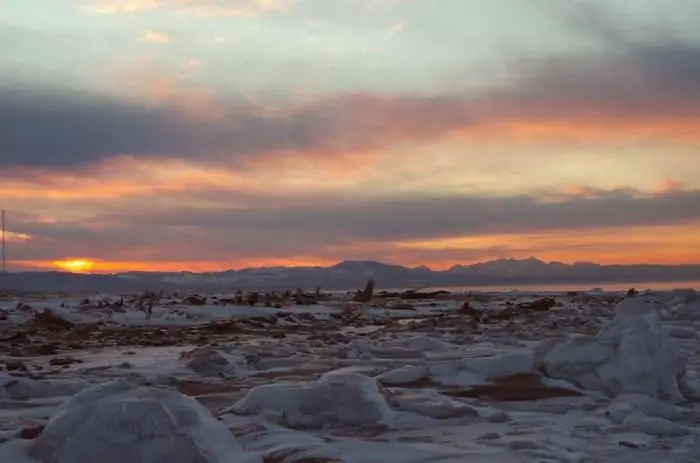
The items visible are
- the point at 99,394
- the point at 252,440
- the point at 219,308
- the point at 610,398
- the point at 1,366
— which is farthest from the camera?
the point at 219,308

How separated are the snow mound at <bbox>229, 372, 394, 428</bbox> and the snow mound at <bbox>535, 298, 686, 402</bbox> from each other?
141 cm

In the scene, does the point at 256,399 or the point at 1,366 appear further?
the point at 1,366

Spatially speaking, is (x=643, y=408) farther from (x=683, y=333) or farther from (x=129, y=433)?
(x=683, y=333)

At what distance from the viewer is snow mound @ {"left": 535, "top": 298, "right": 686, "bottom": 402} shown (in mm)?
4361

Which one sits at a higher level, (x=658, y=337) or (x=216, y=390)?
(x=658, y=337)

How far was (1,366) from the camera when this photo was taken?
224 inches

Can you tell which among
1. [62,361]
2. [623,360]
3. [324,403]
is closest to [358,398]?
[324,403]

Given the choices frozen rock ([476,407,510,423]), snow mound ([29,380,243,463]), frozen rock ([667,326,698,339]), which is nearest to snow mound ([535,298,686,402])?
frozen rock ([476,407,510,423])

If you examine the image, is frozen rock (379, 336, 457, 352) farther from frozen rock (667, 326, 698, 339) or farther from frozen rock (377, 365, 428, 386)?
frozen rock (667, 326, 698, 339)

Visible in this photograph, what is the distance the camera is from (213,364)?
542 cm

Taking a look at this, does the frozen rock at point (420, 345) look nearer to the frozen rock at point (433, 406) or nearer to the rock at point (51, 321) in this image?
the frozen rock at point (433, 406)

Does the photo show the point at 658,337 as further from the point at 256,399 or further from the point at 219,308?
the point at 219,308

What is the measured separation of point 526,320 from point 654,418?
7172 millimetres

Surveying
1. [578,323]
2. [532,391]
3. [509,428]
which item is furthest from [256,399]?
[578,323]
